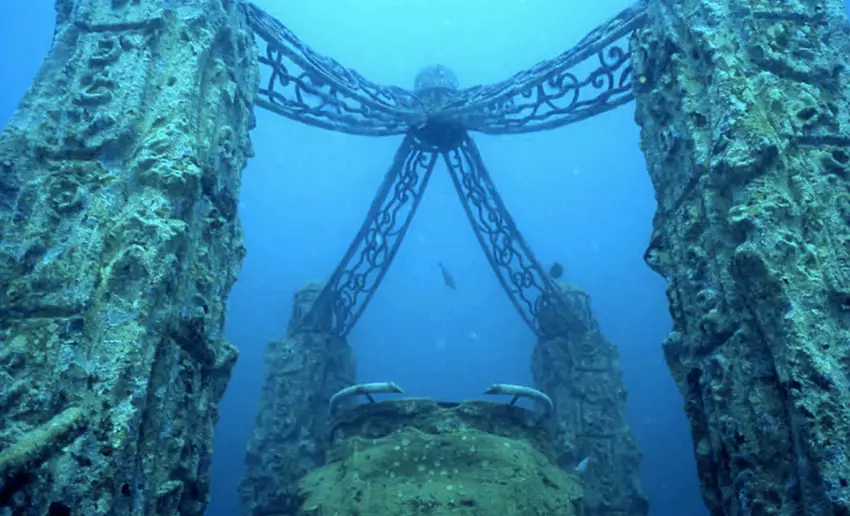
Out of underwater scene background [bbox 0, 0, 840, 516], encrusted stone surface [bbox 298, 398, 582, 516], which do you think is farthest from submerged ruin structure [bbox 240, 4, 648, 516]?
underwater scene background [bbox 0, 0, 840, 516]

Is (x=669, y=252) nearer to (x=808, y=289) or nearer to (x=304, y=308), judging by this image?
(x=808, y=289)

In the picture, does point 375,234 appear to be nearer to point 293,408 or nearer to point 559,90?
point 293,408

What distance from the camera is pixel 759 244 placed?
2.54 metres

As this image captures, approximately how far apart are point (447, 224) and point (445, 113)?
189 ft

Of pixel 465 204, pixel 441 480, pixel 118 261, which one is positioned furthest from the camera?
pixel 465 204

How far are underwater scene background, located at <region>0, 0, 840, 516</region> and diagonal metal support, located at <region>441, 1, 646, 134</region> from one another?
39707 mm

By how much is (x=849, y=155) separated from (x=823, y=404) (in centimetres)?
151

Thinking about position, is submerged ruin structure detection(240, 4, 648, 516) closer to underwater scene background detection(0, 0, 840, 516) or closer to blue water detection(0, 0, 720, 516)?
blue water detection(0, 0, 720, 516)

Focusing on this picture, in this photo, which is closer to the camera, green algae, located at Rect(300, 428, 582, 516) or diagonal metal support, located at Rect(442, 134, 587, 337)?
green algae, located at Rect(300, 428, 582, 516)

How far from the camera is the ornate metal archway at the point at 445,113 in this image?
5574 millimetres

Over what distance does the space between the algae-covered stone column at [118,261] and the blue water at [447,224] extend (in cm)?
4163

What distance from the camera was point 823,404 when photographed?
219cm

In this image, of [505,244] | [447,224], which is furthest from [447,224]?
[505,244]

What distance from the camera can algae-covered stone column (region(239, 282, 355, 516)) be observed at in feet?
24.2
